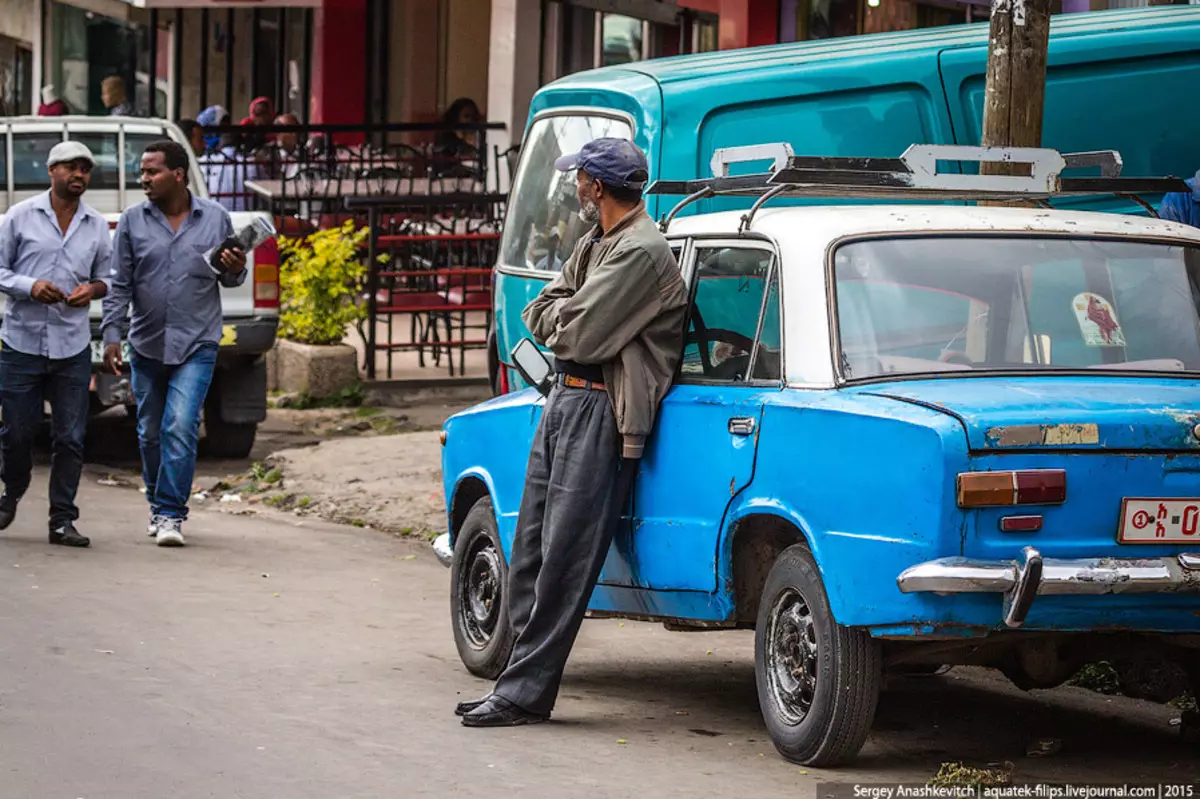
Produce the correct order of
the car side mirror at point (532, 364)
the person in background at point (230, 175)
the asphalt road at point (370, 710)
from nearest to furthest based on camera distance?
1. the asphalt road at point (370, 710)
2. the car side mirror at point (532, 364)
3. the person in background at point (230, 175)

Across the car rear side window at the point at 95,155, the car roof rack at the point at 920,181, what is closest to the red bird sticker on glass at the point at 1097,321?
the car roof rack at the point at 920,181

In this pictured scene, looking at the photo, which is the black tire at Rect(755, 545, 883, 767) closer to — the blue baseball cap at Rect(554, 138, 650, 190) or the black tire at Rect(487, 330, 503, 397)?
the blue baseball cap at Rect(554, 138, 650, 190)

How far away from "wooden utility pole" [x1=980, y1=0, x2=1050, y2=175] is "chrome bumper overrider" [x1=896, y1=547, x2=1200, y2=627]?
116 inches

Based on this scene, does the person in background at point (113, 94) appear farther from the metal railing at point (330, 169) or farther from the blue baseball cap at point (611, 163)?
the blue baseball cap at point (611, 163)

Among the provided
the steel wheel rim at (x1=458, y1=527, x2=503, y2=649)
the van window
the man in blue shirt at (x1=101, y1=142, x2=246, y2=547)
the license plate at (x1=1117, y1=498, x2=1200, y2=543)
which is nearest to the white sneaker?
the man in blue shirt at (x1=101, y1=142, x2=246, y2=547)

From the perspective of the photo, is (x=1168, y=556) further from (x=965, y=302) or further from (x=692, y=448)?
(x=692, y=448)

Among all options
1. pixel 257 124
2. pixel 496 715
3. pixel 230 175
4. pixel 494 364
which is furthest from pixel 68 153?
pixel 257 124

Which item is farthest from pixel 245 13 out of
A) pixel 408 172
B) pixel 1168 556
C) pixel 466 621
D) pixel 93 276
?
pixel 1168 556

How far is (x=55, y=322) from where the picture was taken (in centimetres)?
991

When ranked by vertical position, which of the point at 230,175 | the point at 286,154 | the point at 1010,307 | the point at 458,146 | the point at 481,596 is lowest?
the point at 481,596

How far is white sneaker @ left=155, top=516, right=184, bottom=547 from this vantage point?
1008cm

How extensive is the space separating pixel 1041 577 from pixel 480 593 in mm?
2818

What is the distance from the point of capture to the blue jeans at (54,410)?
993 cm

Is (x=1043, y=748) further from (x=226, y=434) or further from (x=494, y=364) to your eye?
(x=226, y=434)
